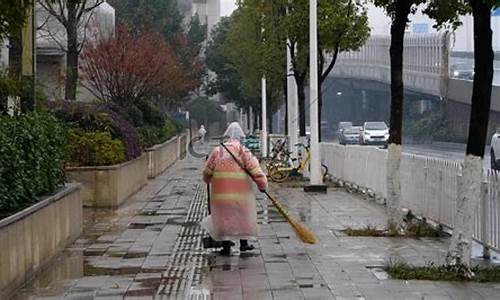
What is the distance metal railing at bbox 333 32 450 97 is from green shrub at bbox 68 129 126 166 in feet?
36.7

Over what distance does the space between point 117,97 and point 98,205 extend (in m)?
13.9

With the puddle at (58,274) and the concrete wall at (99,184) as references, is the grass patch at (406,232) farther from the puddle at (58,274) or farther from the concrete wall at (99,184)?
the concrete wall at (99,184)

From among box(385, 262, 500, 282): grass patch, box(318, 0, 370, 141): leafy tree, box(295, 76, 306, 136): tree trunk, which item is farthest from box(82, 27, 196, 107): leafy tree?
box(385, 262, 500, 282): grass patch

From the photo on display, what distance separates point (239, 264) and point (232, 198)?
1057 millimetres

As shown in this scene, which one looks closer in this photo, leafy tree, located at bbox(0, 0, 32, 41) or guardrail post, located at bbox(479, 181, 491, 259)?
leafy tree, located at bbox(0, 0, 32, 41)

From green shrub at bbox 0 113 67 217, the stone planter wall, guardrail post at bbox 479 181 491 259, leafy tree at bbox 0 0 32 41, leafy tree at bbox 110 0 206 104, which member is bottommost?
the stone planter wall

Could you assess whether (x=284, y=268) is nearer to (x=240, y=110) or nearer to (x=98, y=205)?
(x=98, y=205)

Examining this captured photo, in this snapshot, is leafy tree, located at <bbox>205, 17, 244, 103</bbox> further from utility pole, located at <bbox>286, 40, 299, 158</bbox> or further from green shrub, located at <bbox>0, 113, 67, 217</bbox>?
green shrub, located at <bbox>0, 113, 67, 217</bbox>

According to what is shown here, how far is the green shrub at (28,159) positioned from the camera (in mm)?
12094

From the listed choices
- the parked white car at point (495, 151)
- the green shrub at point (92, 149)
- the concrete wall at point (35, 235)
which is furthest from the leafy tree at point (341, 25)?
the concrete wall at point (35, 235)

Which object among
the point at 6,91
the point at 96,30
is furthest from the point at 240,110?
the point at 6,91

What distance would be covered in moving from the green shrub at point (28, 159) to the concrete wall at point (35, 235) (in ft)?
0.65

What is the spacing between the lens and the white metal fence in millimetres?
13266

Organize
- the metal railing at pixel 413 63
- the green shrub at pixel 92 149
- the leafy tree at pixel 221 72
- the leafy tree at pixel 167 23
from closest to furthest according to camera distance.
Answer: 1. the green shrub at pixel 92 149
2. the metal railing at pixel 413 63
3. the leafy tree at pixel 167 23
4. the leafy tree at pixel 221 72
